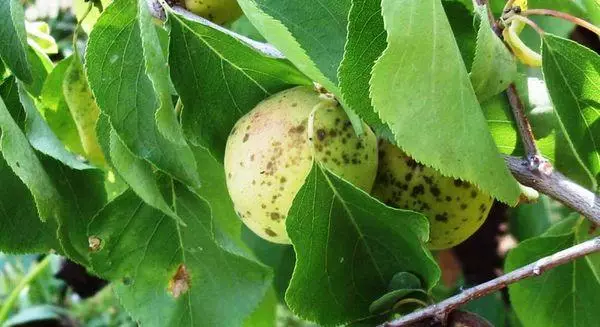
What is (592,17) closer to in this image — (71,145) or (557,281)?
(557,281)

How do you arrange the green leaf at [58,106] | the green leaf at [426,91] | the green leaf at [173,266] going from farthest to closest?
the green leaf at [58,106] → the green leaf at [173,266] → the green leaf at [426,91]

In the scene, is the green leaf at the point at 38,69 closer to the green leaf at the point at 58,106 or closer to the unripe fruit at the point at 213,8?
the green leaf at the point at 58,106

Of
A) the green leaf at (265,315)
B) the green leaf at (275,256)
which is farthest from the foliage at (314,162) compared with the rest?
the green leaf at (275,256)

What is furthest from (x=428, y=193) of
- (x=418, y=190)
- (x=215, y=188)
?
(x=215, y=188)

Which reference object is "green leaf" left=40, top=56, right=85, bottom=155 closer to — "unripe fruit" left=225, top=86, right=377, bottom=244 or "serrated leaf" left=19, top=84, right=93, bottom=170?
"serrated leaf" left=19, top=84, right=93, bottom=170

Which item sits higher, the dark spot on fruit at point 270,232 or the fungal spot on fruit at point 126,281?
the dark spot on fruit at point 270,232

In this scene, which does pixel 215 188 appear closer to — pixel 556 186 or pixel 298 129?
pixel 298 129

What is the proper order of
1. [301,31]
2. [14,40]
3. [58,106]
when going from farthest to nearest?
[58,106], [14,40], [301,31]

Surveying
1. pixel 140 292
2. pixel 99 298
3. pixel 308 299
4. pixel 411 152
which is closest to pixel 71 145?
pixel 140 292
